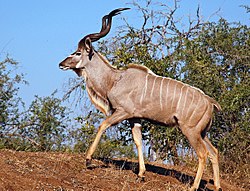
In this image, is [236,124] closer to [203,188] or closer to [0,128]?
[203,188]

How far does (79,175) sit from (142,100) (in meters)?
1.41

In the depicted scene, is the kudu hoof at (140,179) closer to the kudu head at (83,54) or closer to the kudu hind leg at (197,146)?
the kudu hind leg at (197,146)

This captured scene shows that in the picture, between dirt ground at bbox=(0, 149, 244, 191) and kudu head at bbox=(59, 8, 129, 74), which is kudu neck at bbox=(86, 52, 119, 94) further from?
dirt ground at bbox=(0, 149, 244, 191)

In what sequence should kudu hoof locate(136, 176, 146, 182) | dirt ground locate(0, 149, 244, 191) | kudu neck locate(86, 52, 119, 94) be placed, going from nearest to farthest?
1. dirt ground locate(0, 149, 244, 191)
2. kudu hoof locate(136, 176, 146, 182)
3. kudu neck locate(86, 52, 119, 94)

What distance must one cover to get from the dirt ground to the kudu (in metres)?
0.27

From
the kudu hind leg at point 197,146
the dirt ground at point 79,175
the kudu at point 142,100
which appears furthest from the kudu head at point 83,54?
the kudu hind leg at point 197,146

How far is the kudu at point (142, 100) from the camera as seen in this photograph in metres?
6.95

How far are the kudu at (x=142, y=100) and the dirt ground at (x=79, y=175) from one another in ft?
0.88

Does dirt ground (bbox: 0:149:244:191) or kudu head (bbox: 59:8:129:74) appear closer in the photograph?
dirt ground (bbox: 0:149:244:191)

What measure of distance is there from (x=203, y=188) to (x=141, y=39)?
4.31 m

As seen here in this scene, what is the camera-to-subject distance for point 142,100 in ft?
23.3

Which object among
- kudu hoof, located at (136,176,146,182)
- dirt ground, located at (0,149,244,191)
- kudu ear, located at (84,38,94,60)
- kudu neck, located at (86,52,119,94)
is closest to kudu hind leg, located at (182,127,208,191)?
dirt ground, located at (0,149,244,191)

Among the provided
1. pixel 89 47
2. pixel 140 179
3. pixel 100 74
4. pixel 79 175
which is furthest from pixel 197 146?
pixel 89 47

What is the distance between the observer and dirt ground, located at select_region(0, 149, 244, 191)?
5.48 m
